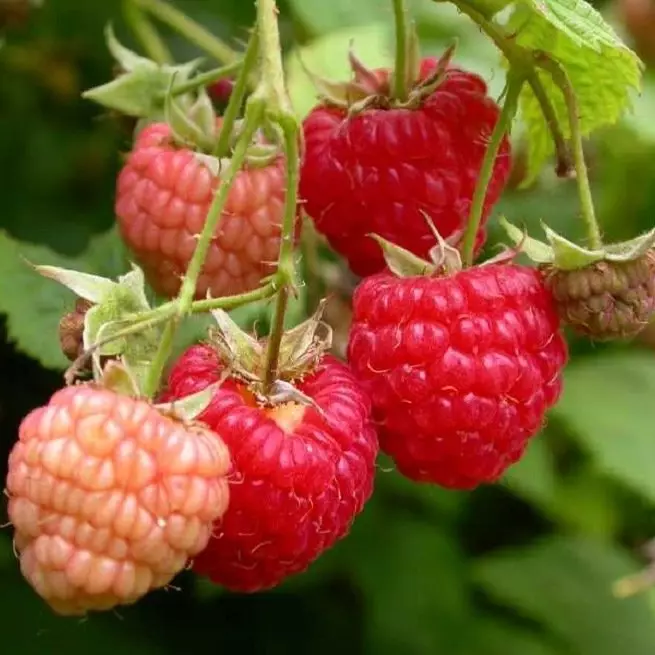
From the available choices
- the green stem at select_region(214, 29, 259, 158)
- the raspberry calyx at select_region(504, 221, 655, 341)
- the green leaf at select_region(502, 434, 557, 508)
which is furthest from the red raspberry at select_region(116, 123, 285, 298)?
the green leaf at select_region(502, 434, 557, 508)

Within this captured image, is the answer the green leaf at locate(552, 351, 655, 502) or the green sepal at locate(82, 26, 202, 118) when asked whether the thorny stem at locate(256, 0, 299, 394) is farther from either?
the green leaf at locate(552, 351, 655, 502)

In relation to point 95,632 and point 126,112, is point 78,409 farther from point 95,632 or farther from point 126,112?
point 95,632

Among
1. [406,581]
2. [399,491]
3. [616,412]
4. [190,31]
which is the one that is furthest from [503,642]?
[190,31]

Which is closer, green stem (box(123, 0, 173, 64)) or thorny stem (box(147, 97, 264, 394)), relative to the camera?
thorny stem (box(147, 97, 264, 394))

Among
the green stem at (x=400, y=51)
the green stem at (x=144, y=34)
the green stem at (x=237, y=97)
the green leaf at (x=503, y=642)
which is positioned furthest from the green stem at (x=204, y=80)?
the green leaf at (x=503, y=642)

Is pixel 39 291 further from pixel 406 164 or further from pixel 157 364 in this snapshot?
pixel 157 364

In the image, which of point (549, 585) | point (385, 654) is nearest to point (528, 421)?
point (385, 654)
